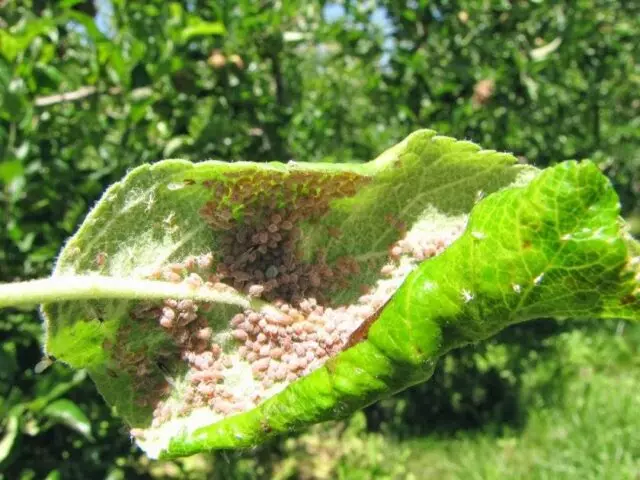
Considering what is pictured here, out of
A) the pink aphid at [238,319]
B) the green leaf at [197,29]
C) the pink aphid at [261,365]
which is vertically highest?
the pink aphid at [238,319]

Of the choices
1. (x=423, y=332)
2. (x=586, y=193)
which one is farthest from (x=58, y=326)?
(x=586, y=193)

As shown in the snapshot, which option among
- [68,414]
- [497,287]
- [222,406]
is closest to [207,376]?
[222,406]

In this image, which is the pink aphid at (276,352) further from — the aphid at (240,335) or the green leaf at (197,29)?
the green leaf at (197,29)

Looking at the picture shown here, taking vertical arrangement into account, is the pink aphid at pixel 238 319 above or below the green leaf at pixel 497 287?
below

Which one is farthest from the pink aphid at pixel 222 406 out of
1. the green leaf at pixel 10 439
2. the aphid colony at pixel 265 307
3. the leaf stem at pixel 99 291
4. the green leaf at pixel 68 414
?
the green leaf at pixel 10 439

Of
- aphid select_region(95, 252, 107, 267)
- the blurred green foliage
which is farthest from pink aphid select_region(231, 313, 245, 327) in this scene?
the blurred green foliage
